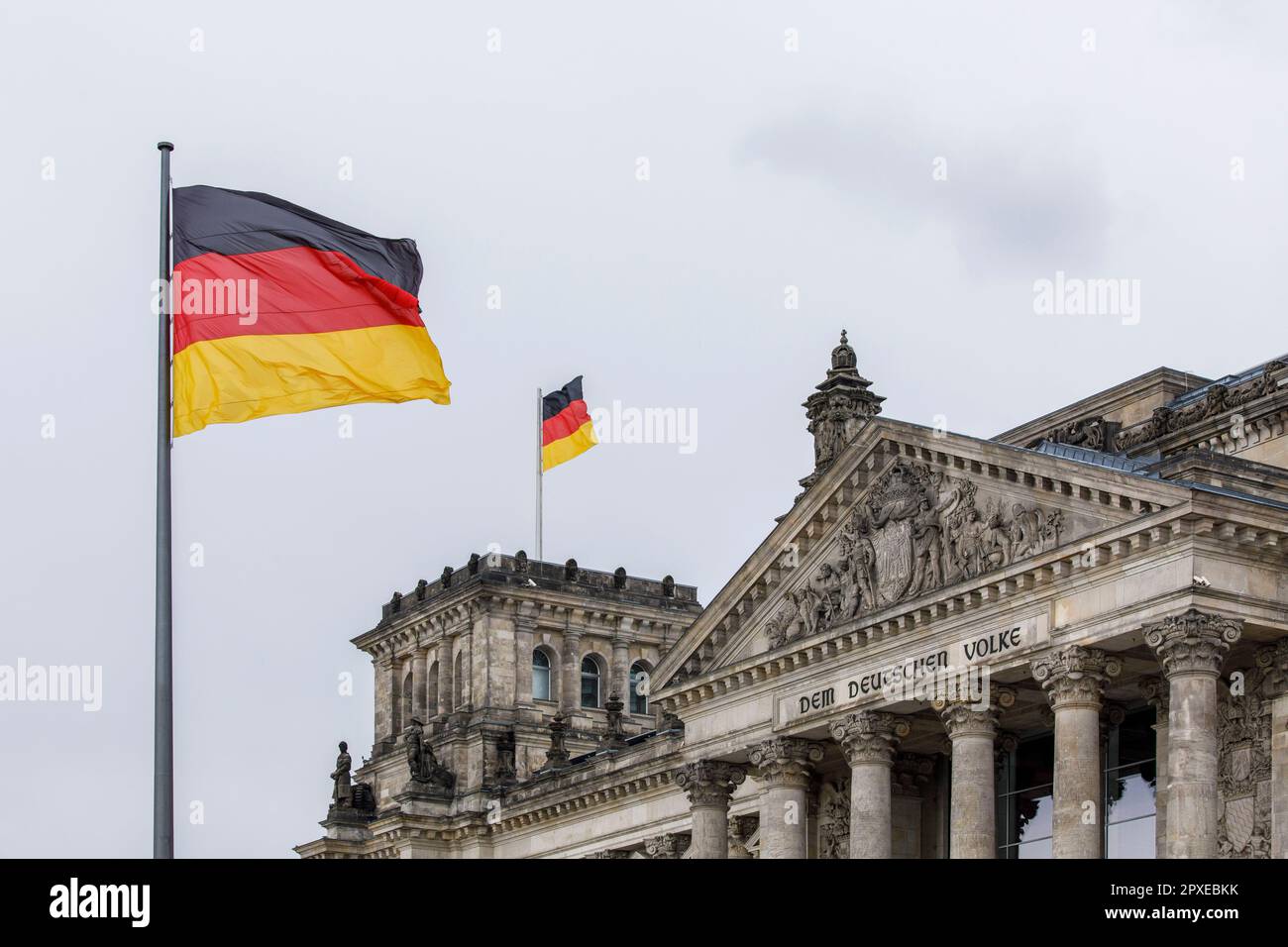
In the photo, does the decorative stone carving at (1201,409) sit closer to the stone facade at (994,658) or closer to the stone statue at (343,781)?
the stone facade at (994,658)

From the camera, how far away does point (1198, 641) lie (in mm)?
42562

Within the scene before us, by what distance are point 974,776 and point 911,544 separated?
16.6ft

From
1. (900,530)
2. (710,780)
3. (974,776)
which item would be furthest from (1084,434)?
(710,780)

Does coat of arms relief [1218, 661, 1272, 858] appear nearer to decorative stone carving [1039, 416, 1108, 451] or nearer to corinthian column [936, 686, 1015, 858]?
corinthian column [936, 686, 1015, 858]

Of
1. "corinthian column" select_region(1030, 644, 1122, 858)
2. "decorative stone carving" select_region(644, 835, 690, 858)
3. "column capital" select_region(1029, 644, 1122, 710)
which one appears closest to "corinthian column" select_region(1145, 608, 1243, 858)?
"corinthian column" select_region(1030, 644, 1122, 858)

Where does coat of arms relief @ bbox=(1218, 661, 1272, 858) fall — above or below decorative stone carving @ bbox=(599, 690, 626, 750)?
below

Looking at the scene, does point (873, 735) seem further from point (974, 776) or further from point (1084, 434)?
point (1084, 434)

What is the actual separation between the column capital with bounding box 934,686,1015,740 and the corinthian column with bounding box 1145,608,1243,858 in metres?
5.25

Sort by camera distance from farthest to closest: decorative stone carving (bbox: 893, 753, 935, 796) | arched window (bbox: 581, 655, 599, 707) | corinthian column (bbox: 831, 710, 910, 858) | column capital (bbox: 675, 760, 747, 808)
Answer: arched window (bbox: 581, 655, 599, 707) < column capital (bbox: 675, 760, 747, 808) < decorative stone carving (bbox: 893, 753, 935, 796) < corinthian column (bbox: 831, 710, 910, 858)

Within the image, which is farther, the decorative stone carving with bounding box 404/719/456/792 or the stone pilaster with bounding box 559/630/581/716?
the stone pilaster with bounding box 559/630/581/716

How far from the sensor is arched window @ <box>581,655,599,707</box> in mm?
85938

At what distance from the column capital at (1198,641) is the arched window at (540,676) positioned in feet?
144

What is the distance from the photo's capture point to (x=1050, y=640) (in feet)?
150

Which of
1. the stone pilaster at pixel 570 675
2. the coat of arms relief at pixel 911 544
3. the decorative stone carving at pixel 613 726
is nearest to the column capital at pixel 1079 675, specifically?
the coat of arms relief at pixel 911 544
